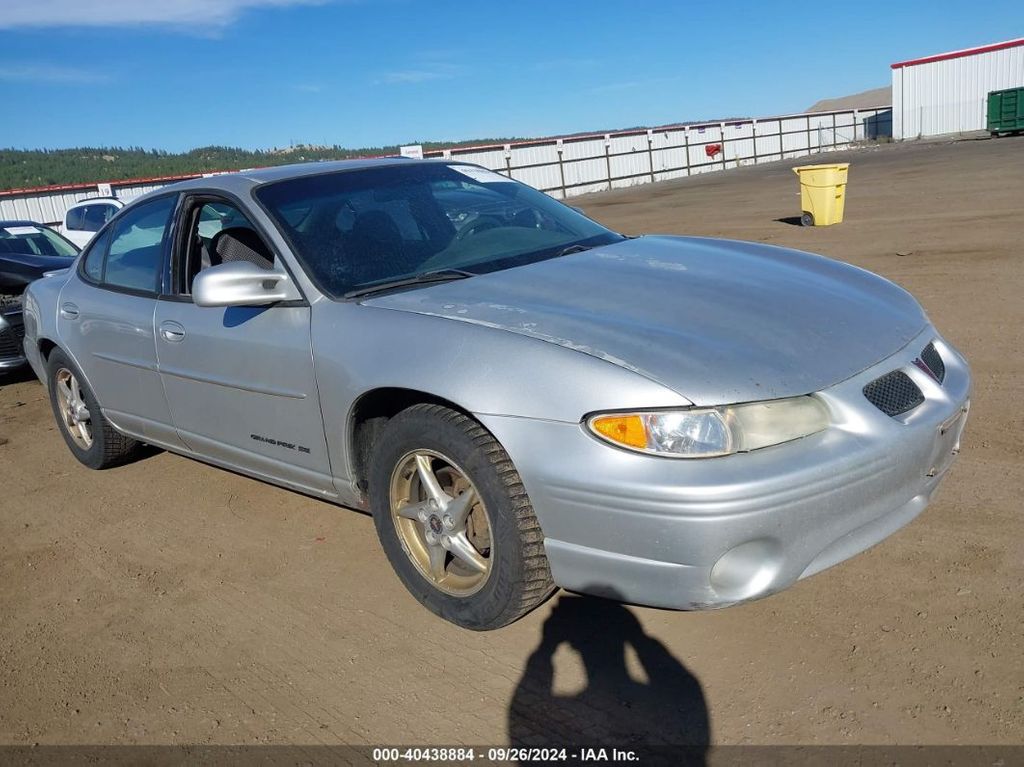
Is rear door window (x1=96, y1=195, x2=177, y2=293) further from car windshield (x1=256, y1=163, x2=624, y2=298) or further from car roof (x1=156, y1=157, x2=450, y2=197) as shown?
A: car windshield (x1=256, y1=163, x2=624, y2=298)

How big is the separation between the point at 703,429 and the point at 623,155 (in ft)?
108

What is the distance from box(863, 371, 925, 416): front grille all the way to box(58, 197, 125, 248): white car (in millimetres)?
14241

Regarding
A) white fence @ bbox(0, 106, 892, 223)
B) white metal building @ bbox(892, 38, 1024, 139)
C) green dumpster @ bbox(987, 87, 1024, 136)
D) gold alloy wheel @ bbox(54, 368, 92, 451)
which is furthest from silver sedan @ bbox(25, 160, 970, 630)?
white metal building @ bbox(892, 38, 1024, 139)

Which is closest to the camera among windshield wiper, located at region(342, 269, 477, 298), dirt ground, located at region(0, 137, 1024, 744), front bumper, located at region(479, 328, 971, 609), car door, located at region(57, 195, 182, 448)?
front bumper, located at region(479, 328, 971, 609)

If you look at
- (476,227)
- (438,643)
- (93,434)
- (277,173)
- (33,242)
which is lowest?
(438,643)

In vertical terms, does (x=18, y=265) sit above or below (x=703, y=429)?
above

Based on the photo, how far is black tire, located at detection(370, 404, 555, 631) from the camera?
2684mm

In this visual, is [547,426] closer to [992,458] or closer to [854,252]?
[992,458]

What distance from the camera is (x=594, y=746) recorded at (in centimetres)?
241

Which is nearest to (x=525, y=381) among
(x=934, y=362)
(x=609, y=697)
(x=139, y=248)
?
(x=609, y=697)

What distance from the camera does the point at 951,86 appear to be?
46906mm

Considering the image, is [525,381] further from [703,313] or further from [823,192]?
[823,192]

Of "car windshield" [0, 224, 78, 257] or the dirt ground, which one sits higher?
"car windshield" [0, 224, 78, 257]

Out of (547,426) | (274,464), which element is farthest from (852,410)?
(274,464)
